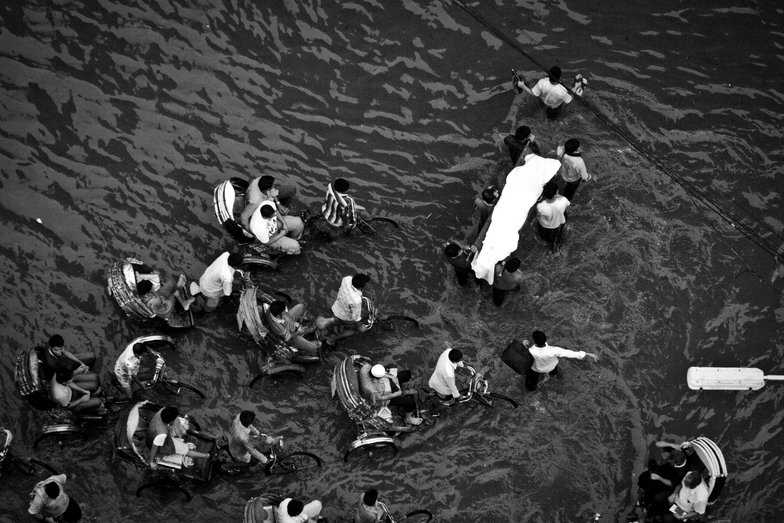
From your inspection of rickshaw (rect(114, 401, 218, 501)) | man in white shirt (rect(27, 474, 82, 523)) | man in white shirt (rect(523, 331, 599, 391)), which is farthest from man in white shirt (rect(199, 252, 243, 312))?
man in white shirt (rect(523, 331, 599, 391))

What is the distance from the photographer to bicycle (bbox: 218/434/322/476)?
38.5ft

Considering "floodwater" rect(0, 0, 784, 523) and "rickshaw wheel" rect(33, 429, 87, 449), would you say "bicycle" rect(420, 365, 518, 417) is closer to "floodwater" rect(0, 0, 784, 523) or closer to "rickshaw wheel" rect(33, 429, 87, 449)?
"floodwater" rect(0, 0, 784, 523)

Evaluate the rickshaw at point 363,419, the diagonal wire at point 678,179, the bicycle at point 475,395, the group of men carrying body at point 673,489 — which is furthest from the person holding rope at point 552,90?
the group of men carrying body at point 673,489

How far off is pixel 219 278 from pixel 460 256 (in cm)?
353

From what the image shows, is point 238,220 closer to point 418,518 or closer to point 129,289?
point 129,289

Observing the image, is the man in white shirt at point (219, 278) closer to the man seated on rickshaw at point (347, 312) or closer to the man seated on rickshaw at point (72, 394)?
the man seated on rickshaw at point (347, 312)

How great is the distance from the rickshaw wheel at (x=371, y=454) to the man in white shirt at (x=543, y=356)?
2232 mm

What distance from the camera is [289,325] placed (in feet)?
39.8

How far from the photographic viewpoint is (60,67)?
14664mm

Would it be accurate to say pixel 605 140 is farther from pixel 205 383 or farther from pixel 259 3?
pixel 205 383

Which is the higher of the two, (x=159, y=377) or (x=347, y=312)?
(x=347, y=312)

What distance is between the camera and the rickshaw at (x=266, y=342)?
12023 millimetres

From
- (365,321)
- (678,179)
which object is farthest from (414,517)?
(678,179)

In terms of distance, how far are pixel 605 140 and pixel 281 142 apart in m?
5.38
